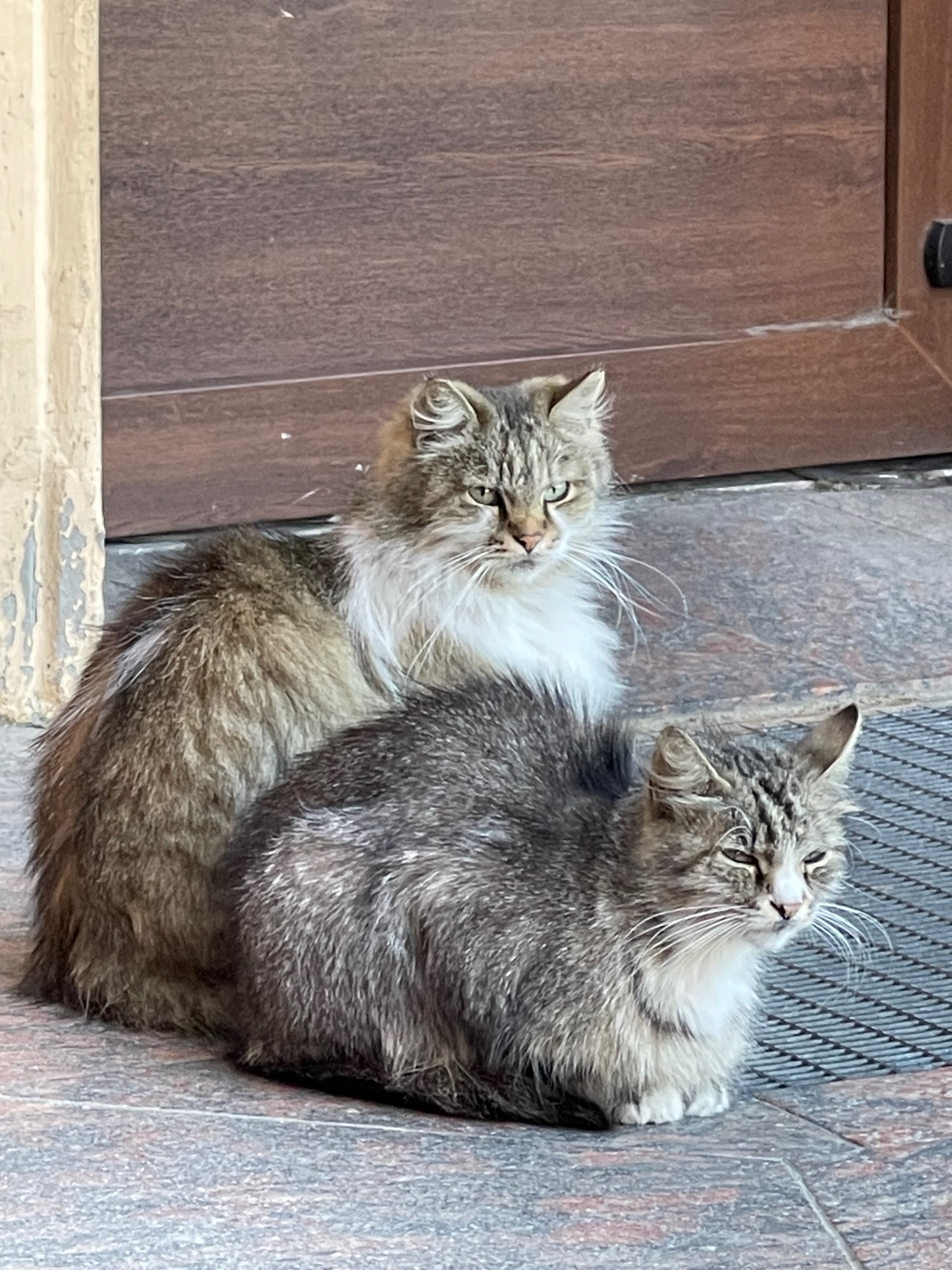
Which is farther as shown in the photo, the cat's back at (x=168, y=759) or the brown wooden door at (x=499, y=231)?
the brown wooden door at (x=499, y=231)

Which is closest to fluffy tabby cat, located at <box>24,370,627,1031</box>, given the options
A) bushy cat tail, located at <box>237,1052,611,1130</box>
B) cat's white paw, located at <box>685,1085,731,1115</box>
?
bushy cat tail, located at <box>237,1052,611,1130</box>

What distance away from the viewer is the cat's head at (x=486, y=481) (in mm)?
3668

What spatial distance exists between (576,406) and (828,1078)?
1293 millimetres

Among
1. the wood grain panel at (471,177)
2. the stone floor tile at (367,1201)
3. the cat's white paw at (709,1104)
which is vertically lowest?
the cat's white paw at (709,1104)

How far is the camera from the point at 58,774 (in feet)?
11.3

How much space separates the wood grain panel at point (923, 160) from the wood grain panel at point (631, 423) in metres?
0.09

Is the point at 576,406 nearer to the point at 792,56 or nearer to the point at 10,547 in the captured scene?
the point at 10,547

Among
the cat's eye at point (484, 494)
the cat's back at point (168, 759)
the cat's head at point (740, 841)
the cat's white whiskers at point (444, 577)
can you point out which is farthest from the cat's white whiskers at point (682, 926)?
the cat's eye at point (484, 494)

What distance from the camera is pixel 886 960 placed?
12.1ft

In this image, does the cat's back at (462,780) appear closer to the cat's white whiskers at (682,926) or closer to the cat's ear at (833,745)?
the cat's white whiskers at (682,926)

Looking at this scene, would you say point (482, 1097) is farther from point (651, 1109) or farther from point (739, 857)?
point (739, 857)

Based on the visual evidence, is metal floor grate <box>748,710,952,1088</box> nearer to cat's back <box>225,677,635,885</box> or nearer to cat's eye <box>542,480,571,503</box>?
cat's back <box>225,677,635,885</box>

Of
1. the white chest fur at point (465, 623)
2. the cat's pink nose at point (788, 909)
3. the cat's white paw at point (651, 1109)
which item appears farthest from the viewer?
the white chest fur at point (465, 623)

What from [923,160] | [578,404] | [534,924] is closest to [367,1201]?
[534,924]
